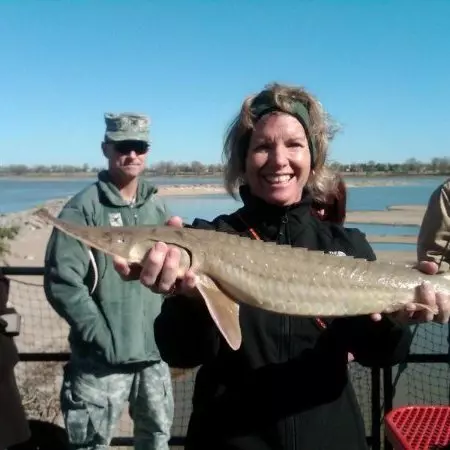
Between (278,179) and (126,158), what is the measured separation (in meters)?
2.43

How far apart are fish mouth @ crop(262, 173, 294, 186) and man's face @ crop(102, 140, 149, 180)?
2322 mm

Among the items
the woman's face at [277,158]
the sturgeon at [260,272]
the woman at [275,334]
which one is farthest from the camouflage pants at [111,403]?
the woman's face at [277,158]

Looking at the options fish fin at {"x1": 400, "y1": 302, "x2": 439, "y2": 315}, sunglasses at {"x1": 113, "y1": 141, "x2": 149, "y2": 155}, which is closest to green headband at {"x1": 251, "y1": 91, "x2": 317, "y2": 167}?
fish fin at {"x1": 400, "y1": 302, "x2": 439, "y2": 315}

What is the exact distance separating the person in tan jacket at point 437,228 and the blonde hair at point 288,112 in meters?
2.11

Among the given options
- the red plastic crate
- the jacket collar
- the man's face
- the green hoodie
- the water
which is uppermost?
the man's face

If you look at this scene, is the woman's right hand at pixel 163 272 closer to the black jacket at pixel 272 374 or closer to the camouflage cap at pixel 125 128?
the black jacket at pixel 272 374

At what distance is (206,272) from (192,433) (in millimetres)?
678

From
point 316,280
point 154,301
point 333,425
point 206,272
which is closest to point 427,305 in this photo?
point 316,280

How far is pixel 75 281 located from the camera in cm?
477

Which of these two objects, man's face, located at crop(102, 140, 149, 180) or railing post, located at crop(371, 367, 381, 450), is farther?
man's face, located at crop(102, 140, 149, 180)

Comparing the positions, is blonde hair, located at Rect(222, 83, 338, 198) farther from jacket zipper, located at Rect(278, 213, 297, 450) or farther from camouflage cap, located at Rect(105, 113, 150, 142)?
camouflage cap, located at Rect(105, 113, 150, 142)

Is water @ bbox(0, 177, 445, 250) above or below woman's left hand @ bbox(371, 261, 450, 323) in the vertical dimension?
below

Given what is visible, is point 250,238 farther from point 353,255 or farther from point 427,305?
point 427,305

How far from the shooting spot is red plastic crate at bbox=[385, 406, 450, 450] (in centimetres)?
360
